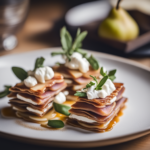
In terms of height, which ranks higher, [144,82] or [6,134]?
[144,82]

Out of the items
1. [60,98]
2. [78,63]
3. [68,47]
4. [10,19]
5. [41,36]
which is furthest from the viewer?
[41,36]

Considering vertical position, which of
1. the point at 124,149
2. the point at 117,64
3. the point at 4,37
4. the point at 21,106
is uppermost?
the point at 4,37

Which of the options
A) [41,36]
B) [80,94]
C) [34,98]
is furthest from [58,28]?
[80,94]

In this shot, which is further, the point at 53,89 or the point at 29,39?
the point at 29,39

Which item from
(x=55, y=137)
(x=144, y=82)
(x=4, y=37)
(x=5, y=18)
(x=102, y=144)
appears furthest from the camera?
(x=4, y=37)

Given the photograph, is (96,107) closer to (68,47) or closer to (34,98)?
(34,98)

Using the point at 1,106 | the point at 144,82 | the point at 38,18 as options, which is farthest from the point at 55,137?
the point at 38,18

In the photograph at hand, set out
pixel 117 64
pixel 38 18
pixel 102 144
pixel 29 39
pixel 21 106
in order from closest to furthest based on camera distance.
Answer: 1. pixel 102 144
2. pixel 21 106
3. pixel 117 64
4. pixel 29 39
5. pixel 38 18

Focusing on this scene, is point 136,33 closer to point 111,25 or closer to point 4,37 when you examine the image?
point 111,25

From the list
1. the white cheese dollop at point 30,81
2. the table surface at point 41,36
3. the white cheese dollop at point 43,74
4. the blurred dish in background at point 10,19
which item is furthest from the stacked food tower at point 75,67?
the blurred dish in background at point 10,19
